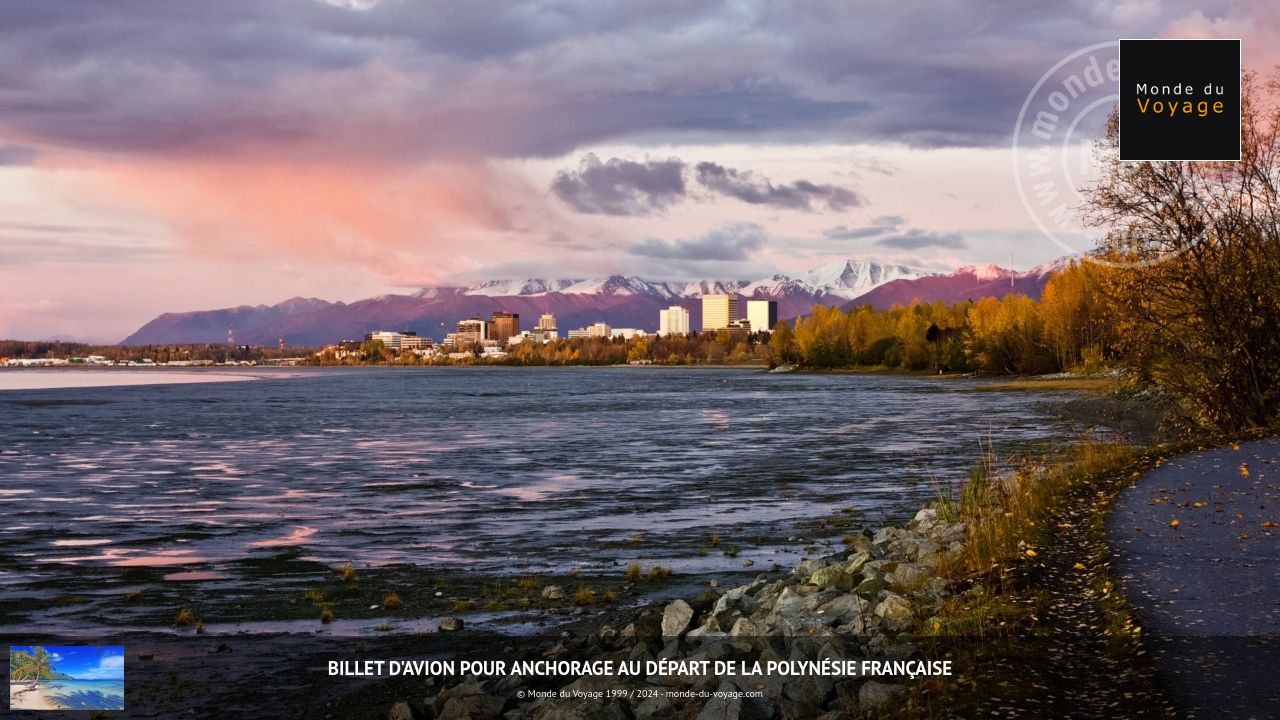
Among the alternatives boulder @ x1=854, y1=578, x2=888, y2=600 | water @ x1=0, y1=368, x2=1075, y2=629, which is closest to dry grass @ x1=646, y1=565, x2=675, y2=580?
water @ x1=0, y1=368, x2=1075, y2=629

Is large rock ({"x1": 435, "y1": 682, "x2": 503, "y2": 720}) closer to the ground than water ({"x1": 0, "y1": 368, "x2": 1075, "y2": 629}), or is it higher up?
higher up

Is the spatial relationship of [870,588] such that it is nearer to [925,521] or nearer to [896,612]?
[896,612]

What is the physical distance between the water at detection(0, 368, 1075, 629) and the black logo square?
1006 cm

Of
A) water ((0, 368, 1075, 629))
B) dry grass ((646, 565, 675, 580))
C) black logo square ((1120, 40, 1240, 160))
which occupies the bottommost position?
water ((0, 368, 1075, 629))

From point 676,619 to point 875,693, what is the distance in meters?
5.02

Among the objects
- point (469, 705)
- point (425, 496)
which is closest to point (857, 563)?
point (469, 705)

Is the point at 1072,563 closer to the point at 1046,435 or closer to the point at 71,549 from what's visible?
the point at 71,549

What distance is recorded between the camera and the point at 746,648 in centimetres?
1270

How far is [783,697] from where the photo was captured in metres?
11.0

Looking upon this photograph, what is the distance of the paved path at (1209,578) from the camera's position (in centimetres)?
966

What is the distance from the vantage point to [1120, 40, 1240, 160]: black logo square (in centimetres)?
2771

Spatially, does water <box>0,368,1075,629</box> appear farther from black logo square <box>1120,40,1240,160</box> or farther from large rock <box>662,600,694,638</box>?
black logo square <box>1120,40,1240,160</box>

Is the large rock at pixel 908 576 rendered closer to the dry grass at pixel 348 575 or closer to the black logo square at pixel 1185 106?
the dry grass at pixel 348 575

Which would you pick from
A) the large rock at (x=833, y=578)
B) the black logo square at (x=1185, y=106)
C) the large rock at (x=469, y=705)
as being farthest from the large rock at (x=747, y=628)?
the black logo square at (x=1185, y=106)
